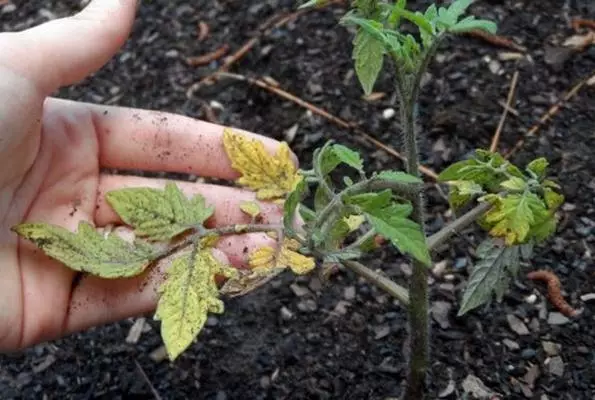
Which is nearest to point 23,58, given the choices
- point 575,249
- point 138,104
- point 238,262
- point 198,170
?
point 198,170

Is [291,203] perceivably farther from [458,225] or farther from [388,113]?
[388,113]

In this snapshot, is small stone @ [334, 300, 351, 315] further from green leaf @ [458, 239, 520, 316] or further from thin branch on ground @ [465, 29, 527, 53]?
thin branch on ground @ [465, 29, 527, 53]

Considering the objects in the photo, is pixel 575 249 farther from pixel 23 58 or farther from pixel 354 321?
pixel 23 58

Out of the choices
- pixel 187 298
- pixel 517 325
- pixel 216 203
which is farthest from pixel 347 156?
pixel 517 325

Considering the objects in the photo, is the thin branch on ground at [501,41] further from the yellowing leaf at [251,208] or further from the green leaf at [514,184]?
the green leaf at [514,184]

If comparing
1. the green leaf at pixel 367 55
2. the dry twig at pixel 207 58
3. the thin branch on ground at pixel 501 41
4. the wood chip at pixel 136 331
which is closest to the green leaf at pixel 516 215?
the green leaf at pixel 367 55

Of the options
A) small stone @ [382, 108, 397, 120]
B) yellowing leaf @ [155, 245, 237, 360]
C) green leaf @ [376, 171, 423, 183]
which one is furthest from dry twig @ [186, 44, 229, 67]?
green leaf @ [376, 171, 423, 183]
